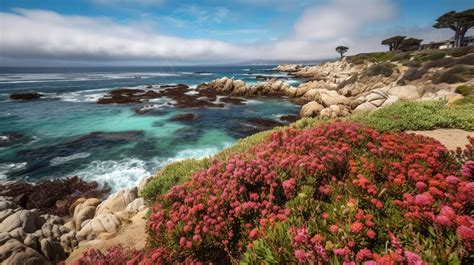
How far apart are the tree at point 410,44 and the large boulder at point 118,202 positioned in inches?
3900

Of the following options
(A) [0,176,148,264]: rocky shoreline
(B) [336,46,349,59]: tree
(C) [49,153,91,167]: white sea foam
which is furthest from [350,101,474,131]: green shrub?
(B) [336,46,349,59]: tree

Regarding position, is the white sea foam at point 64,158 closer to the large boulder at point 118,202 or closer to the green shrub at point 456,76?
the large boulder at point 118,202

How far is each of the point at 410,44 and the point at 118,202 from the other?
100 metres

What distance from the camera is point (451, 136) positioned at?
380 inches

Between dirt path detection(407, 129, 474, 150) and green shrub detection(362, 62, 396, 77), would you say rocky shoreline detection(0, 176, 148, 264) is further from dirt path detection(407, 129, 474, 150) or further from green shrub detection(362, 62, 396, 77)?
green shrub detection(362, 62, 396, 77)

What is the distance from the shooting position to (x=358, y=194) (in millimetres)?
4086

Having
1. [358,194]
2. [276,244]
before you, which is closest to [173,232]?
[276,244]

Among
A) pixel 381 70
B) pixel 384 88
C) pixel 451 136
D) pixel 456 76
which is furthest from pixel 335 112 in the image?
pixel 381 70

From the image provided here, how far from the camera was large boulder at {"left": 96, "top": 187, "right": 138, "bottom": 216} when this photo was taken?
10.0m

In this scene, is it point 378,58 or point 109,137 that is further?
point 378,58

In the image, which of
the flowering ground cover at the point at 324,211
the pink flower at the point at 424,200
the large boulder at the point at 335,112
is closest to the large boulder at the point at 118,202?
the flowering ground cover at the point at 324,211

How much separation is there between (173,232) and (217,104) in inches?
1299

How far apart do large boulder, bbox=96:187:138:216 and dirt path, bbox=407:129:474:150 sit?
13019 mm

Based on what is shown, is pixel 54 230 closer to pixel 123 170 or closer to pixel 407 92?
pixel 123 170
